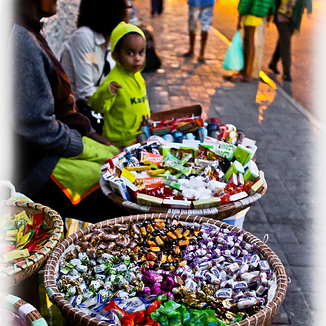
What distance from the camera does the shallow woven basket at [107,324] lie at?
1446 mm

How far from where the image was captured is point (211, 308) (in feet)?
5.10

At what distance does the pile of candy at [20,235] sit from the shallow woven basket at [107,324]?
0.44 feet

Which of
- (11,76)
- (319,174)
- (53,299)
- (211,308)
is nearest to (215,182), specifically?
(211,308)

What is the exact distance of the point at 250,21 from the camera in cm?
675

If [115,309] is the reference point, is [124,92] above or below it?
above

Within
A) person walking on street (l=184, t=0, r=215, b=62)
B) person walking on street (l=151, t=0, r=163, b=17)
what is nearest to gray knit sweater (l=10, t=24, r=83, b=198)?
person walking on street (l=184, t=0, r=215, b=62)

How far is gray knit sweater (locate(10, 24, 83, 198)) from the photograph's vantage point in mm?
2217

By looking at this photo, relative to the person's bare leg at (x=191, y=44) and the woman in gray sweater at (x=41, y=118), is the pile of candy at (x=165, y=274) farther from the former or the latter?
the person's bare leg at (x=191, y=44)

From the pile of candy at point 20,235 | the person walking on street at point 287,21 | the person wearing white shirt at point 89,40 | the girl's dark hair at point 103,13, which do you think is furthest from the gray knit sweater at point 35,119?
the person walking on street at point 287,21

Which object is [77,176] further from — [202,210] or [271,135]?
[271,135]

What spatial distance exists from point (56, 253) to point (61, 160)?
37.2 inches

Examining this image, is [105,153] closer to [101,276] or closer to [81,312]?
[101,276]

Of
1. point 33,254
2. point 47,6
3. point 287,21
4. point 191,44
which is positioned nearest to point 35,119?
point 47,6

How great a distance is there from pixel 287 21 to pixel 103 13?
4.54m
